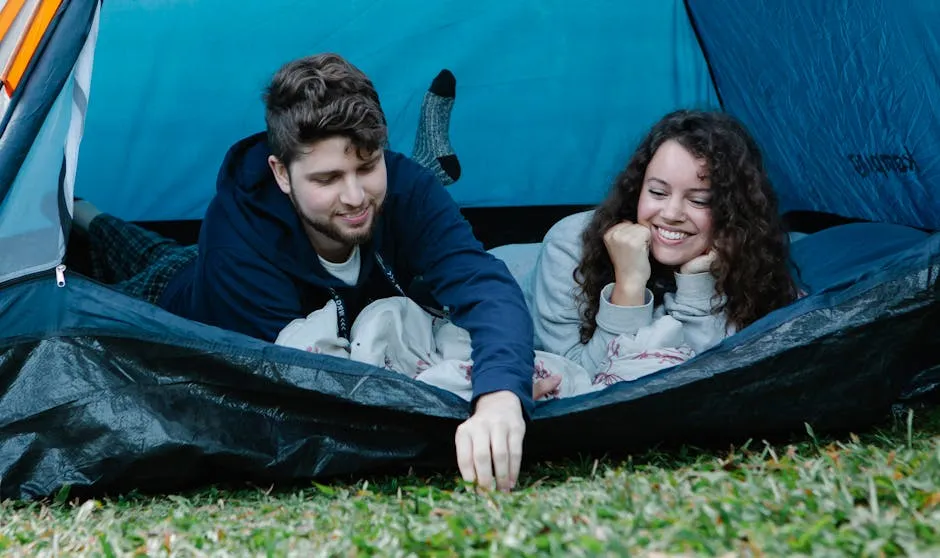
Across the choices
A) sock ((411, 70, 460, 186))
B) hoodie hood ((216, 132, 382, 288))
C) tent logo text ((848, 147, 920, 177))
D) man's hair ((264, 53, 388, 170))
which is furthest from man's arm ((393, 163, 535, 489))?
tent logo text ((848, 147, 920, 177))

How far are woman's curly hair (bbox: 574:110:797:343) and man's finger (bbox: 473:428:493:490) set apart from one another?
28.9 inches

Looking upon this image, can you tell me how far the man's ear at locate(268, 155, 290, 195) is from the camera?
1973 mm

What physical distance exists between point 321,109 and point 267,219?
27 cm

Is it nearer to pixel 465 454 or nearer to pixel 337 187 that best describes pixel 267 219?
pixel 337 187

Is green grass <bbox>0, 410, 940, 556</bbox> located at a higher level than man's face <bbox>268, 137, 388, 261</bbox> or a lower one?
lower

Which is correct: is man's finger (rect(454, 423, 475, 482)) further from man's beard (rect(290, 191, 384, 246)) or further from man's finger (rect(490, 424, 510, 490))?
man's beard (rect(290, 191, 384, 246))

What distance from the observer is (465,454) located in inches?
60.9

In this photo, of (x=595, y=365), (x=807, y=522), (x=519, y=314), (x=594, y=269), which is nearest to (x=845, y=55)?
(x=594, y=269)

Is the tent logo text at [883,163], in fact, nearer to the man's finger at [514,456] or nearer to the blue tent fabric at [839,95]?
the blue tent fabric at [839,95]

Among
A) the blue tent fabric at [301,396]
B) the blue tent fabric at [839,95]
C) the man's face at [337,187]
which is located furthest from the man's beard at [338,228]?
the blue tent fabric at [839,95]

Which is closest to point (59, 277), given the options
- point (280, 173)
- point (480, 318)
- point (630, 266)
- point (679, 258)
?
point (280, 173)

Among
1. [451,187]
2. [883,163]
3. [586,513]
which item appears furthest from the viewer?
[451,187]

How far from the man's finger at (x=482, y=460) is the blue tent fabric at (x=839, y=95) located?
1359 mm

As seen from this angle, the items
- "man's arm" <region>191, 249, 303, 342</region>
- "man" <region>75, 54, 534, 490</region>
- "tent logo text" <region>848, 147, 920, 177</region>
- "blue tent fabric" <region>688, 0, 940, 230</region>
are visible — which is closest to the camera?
"man" <region>75, 54, 534, 490</region>
